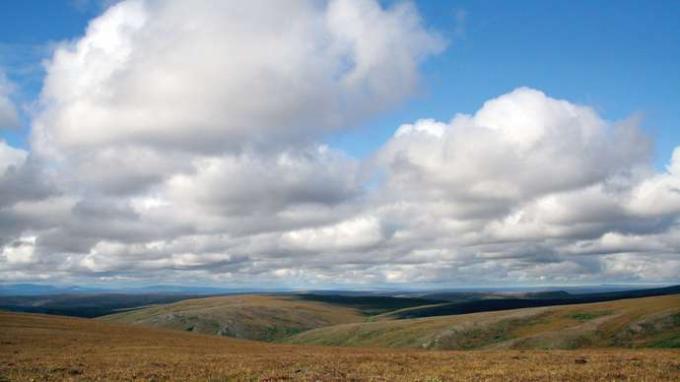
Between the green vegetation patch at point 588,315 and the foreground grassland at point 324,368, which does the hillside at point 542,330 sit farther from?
the foreground grassland at point 324,368

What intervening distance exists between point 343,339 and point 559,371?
125466 mm

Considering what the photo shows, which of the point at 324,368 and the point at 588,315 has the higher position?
the point at 324,368

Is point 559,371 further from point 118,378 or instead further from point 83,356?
point 83,356

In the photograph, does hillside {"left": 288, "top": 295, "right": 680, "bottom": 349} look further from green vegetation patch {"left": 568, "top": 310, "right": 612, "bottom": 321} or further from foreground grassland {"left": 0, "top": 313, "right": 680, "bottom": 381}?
foreground grassland {"left": 0, "top": 313, "right": 680, "bottom": 381}

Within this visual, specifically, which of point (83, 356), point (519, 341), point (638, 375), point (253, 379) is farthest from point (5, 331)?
point (519, 341)

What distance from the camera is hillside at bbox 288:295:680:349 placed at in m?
95.8

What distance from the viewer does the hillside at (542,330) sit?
314 ft

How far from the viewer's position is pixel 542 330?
390 ft

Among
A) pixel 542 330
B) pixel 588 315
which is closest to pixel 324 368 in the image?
pixel 542 330

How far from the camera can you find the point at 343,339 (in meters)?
156

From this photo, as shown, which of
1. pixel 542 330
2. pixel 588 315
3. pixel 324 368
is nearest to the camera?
pixel 324 368

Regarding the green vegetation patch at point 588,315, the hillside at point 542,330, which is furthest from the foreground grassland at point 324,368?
the green vegetation patch at point 588,315

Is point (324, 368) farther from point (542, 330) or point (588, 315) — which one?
point (588, 315)

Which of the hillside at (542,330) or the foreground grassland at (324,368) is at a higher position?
the foreground grassland at (324,368)
